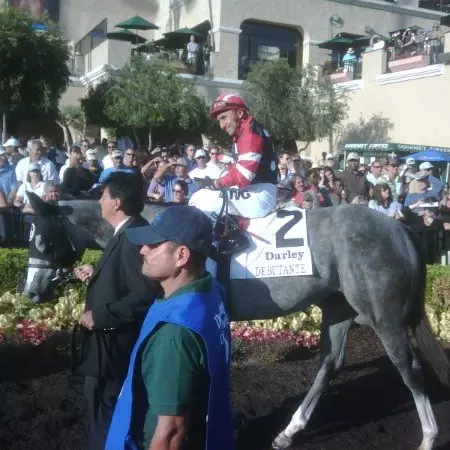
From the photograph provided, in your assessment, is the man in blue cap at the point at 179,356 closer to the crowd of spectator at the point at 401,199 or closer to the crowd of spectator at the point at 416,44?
the crowd of spectator at the point at 401,199

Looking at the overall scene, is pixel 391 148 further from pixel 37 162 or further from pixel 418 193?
pixel 37 162

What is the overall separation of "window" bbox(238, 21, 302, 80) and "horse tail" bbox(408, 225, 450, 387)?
23.7 meters

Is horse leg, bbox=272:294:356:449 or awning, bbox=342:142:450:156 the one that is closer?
horse leg, bbox=272:294:356:449

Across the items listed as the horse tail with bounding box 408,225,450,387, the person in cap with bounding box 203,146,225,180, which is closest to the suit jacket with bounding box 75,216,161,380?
the horse tail with bounding box 408,225,450,387

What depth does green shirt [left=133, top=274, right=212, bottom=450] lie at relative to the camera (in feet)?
6.77

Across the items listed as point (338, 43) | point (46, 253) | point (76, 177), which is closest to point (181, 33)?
point (338, 43)

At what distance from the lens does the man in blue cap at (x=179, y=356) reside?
207 cm

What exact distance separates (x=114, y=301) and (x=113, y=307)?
0.32ft

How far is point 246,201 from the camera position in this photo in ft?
15.4

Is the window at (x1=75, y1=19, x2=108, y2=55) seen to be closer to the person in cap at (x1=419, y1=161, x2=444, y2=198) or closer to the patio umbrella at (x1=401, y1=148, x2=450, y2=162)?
the patio umbrella at (x1=401, y1=148, x2=450, y2=162)

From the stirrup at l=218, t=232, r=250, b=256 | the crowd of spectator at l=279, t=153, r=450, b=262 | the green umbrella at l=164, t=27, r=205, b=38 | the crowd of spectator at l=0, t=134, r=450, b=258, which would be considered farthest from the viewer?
the green umbrella at l=164, t=27, r=205, b=38

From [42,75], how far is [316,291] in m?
17.5

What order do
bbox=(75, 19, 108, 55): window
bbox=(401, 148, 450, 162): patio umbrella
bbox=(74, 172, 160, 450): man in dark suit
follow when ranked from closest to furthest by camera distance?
bbox=(74, 172, 160, 450): man in dark suit < bbox=(401, 148, 450, 162): patio umbrella < bbox=(75, 19, 108, 55): window

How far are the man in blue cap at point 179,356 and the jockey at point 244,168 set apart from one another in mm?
2257
